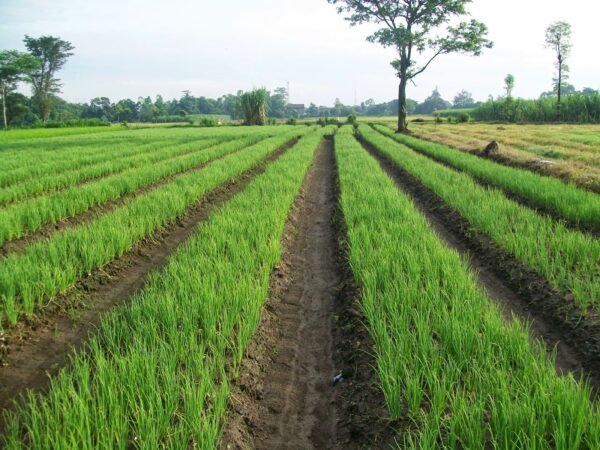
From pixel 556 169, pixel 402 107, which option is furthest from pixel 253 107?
pixel 556 169

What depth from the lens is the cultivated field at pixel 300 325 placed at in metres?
1.99

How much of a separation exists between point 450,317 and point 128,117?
3390 inches

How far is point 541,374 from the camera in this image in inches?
84.2

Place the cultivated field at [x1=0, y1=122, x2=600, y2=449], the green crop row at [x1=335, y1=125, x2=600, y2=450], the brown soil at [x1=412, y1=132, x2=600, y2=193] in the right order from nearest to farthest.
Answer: the green crop row at [x1=335, y1=125, x2=600, y2=450] → the cultivated field at [x1=0, y1=122, x2=600, y2=449] → the brown soil at [x1=412, y1=132, x2=600, y2=193]

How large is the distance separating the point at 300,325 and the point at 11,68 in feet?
170

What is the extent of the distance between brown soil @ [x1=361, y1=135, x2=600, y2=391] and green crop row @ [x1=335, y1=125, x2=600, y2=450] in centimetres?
20

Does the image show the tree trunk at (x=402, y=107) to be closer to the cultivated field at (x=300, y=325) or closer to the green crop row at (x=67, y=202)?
the green crop row at (x=67, y=202)

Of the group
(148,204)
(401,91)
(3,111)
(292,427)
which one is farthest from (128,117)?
(292,427)

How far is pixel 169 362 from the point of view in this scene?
2355 millimetres

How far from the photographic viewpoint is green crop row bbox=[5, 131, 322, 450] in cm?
188

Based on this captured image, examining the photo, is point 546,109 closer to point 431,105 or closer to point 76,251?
point 76,251

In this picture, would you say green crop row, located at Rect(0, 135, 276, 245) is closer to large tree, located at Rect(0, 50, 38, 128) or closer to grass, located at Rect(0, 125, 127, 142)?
grass, located at Rect(0, 125, 127, 142)

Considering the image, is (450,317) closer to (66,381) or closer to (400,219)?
(66,381)

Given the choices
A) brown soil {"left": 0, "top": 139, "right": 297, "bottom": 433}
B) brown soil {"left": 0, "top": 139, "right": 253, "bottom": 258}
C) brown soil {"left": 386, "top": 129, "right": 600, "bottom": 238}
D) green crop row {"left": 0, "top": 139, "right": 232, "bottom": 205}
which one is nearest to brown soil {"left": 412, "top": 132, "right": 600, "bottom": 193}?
brown soil {"left": 386, "top": 129, "right": 600, "bottom": 238}
